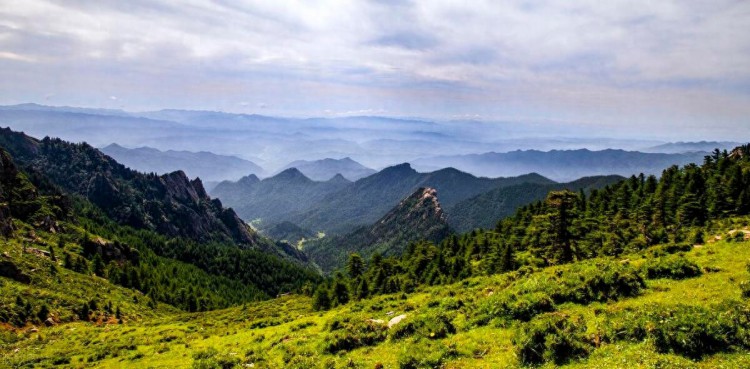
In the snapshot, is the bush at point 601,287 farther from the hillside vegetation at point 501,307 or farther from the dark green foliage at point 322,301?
the dark green foliage at point 322,301

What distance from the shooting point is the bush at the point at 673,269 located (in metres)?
29.1

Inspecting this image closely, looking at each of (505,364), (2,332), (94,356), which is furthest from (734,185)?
(2,332)

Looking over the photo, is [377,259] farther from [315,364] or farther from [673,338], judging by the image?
[673,338]

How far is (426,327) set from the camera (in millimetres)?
27547

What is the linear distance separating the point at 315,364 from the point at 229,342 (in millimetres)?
20115

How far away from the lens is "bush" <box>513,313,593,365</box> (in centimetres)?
1953

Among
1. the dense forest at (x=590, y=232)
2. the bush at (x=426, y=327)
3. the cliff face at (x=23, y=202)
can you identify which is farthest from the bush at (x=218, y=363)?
the cliff face at (x=23, y=202)

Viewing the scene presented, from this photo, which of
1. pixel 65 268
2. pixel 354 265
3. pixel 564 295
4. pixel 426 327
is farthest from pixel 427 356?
pixel 65 268

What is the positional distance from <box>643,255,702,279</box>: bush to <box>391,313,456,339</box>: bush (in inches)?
627

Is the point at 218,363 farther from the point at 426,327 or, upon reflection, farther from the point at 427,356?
the point at 427,356

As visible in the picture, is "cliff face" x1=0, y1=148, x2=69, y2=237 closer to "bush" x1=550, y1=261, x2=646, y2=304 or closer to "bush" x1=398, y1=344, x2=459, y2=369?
"bush" x1=398, y1=344, x2=459, y2=369

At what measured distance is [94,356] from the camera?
40.4m

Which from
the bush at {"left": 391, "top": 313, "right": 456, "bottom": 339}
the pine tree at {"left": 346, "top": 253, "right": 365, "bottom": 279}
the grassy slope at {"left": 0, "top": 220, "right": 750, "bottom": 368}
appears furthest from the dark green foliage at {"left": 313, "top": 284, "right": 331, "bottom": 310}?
the bush at {"left": 391, "top": 313, "right": 456, "bottom": 339}

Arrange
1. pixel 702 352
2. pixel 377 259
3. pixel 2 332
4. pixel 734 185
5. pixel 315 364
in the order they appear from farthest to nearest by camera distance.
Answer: pixel 377 259 < pixel 734 185 < pixel 2 332 < pixel 315 364 < pixel 702 352
